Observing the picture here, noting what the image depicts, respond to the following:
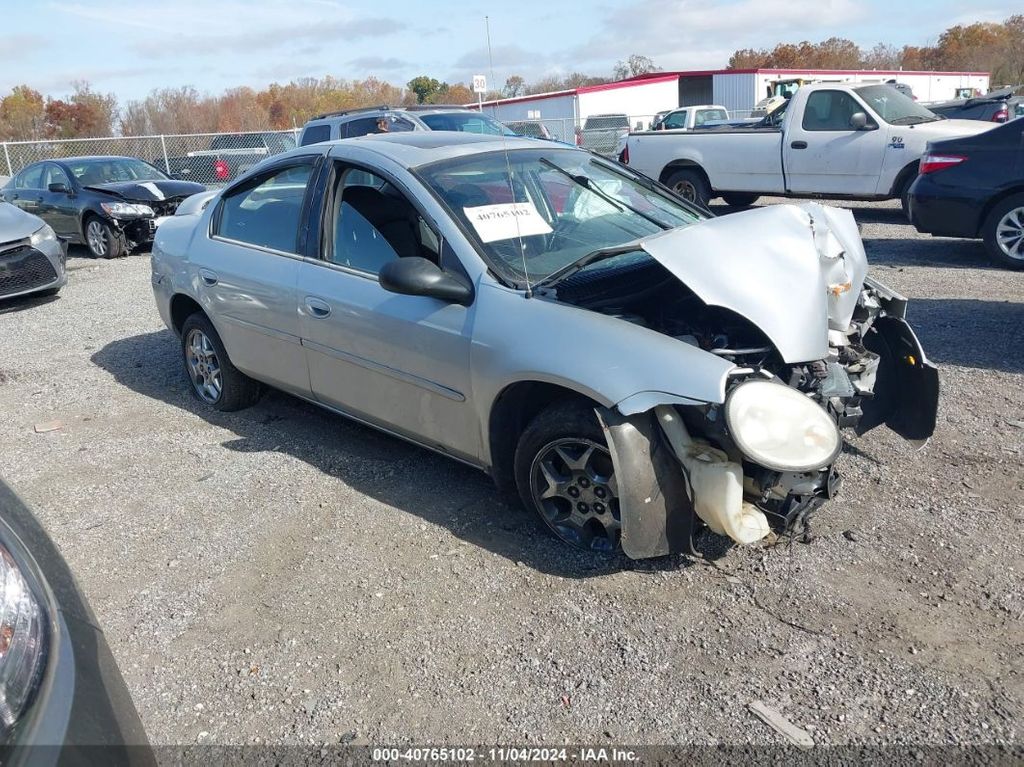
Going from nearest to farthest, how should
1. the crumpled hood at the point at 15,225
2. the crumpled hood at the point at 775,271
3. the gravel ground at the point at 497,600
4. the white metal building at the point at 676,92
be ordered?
the gravel ground at the point at 497,600 → the crumpled hood at the point at 775,271 → the crumpled hood at the point at 15,225 → the white metal building at the point at 676,92

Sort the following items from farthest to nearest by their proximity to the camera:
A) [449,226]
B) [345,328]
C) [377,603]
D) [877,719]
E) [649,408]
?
[345,328], [449,226], [377,603], [649,408], [877,719]

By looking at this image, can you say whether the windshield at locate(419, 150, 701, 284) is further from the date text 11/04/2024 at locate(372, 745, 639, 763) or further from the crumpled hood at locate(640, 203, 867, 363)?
the date text 11/04/2024 at locate(372, 745, 639, 763)

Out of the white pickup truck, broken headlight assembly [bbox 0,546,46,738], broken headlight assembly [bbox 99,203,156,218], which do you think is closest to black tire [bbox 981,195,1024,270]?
the white pickup truck

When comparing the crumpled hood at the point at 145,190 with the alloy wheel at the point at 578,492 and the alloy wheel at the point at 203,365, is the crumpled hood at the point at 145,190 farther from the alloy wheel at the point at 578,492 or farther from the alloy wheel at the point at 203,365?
the alloy wheel at the point at 578,492

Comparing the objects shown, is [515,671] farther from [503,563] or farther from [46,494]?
[46,494]

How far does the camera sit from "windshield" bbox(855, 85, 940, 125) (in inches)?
460

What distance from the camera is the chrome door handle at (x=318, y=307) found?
4.46 meters

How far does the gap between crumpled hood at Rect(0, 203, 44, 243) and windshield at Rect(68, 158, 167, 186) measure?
3576mm

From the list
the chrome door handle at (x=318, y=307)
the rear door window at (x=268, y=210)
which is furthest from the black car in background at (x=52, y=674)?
the rear door window at (x=268, y=210)

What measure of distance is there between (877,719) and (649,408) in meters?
1.27

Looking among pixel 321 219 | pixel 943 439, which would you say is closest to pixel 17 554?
pixel 321 219

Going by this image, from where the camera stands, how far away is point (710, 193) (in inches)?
516

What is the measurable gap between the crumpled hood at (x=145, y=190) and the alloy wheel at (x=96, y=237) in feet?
1.76

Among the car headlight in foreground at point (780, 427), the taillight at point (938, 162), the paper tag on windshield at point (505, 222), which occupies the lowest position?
the car headlight in foreground at point (780, 427)
